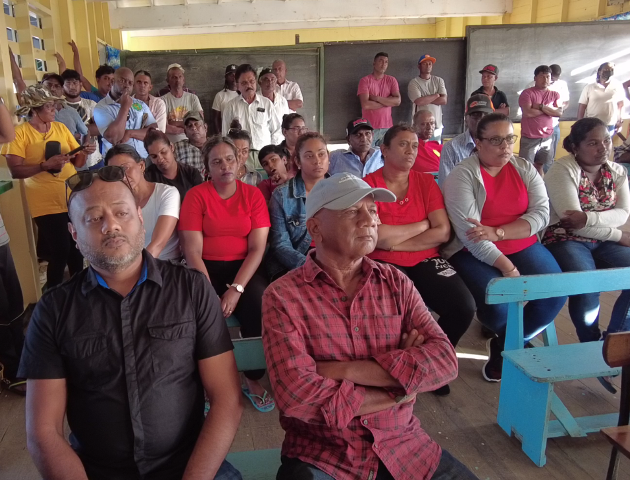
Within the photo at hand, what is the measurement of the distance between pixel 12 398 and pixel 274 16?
354 inches

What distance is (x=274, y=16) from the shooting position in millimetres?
9812

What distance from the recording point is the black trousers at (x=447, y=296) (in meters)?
2.49

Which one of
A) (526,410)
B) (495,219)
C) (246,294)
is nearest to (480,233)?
(495,219)

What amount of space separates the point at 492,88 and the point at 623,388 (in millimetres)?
6048

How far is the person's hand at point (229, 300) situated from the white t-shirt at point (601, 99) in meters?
6.87

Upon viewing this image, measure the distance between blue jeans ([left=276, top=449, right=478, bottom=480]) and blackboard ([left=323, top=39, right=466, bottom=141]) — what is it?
642cm

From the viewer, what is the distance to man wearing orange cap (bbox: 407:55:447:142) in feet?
22.5

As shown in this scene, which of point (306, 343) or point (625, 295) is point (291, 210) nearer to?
point (306, 343)

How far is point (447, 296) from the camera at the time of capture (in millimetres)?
2508

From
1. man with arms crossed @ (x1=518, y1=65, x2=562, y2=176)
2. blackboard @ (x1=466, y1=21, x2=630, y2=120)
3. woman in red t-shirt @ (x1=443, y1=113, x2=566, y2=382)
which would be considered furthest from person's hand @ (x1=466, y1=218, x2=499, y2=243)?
blackboard @ (x1=466, y1=21, x2=630, y2=120)

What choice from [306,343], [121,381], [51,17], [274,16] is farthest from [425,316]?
[274,16]

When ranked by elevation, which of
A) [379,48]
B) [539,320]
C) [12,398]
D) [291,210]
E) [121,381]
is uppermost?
[379,48]

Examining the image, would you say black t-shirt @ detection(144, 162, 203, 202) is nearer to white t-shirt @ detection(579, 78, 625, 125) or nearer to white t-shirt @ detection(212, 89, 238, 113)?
white t-shirt @ detection(212, 89, 238, 113)

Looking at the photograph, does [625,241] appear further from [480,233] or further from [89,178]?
[89,178]
